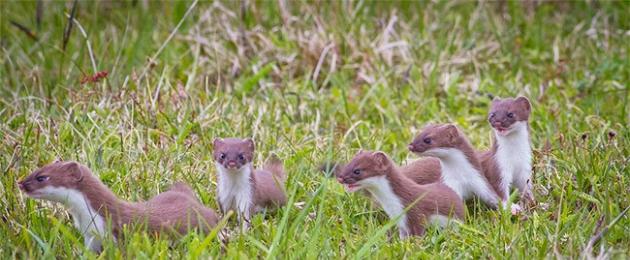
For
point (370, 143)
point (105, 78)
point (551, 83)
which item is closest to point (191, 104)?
point (105, 78)

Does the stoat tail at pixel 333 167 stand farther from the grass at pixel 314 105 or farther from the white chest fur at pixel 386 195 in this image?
the white chest fur at pixel 386 195

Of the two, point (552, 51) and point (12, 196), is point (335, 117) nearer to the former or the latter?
point (552, 51)

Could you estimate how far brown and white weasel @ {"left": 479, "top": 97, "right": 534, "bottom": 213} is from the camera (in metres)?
5.77

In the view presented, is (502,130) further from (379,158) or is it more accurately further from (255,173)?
(255,173)

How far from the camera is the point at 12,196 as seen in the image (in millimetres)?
5504

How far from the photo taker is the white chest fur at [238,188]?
566 cm

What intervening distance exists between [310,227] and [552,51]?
4053 millimetres

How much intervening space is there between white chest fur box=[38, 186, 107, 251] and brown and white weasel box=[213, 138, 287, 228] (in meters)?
0.75

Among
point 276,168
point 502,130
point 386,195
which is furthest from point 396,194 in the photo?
point 276,168

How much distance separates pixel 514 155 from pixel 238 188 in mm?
1477

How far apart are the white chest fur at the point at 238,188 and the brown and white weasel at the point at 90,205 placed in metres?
0.47

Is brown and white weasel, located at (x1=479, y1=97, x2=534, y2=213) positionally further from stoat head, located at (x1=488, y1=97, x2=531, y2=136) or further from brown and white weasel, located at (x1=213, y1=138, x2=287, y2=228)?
brown and white weasel, located at (x1=213, y1=138, x2=287, y2=228)

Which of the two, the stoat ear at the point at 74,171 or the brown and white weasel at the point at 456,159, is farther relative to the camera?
the brown and white weasel at the point at 456,159

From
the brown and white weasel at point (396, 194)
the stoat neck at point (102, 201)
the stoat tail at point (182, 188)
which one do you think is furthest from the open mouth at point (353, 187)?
the stoat neck at point (102, 201)
